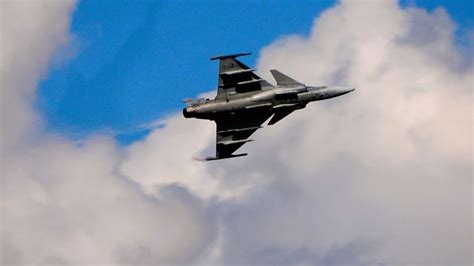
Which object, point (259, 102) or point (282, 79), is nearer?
point (259, 102)

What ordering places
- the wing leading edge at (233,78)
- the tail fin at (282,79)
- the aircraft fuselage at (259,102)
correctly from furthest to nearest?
the tail fin at (282,79)
the wing leading edge at (233,78)
the aircraft fuselage at (259,102)

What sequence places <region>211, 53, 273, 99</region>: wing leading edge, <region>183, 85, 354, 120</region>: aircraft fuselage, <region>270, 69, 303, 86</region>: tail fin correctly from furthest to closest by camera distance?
<region>270, 69, 303, 86</region>: tail fin
<region>211, 53, 273, 99</region>: wing leading edge
<region>183, 85, 354, 120</region>: aircraft fuselage

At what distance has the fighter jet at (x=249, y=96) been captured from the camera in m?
115

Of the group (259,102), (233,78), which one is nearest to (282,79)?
(259,102)

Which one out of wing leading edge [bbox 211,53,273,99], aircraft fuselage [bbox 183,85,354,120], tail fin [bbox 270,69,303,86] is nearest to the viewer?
aircraft fuselage [bbox 183,85,354,120]

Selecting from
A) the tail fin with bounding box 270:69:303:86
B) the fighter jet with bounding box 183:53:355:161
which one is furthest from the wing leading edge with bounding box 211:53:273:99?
the tail fin with bounding box 270:69:303:86

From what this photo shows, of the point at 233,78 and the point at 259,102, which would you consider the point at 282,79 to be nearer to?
the point at 259,102

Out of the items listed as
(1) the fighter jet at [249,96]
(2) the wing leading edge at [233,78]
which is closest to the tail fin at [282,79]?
(1) the fighter jet at [249,96]

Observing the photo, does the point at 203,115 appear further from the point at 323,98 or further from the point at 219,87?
the point at 323,98

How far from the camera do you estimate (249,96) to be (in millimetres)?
116312

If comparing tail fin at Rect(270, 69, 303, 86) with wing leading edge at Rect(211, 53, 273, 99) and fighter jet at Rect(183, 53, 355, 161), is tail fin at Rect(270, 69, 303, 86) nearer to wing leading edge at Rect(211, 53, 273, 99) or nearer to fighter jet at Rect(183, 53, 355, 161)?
fighter jet at Rect(183, 53, 355, 161)

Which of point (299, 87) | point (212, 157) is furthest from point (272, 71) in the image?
point (212, 157)

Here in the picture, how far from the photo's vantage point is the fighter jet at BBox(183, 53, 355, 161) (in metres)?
115

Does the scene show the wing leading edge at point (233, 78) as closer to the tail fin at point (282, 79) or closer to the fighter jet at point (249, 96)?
the fighter jet at point (249, 96)
